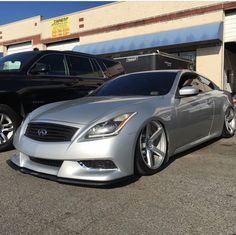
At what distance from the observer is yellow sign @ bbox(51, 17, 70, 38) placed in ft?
87.1

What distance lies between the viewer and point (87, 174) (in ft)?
13.4

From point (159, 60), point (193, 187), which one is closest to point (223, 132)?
point (193, 187)

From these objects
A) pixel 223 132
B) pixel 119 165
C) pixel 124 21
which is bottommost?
pixel 223 132

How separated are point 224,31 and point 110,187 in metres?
16.8

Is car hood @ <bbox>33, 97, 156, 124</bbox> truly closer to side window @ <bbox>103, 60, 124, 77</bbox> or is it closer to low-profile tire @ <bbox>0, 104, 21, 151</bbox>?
low-profile tire @ <bbox>0, 104, 21, 151</bbox>

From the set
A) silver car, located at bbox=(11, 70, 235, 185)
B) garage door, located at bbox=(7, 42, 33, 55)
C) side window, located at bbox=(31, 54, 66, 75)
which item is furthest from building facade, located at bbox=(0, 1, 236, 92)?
silver car, located at bbox=(11, 70, 235, 185)

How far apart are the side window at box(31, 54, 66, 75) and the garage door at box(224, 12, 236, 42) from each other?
45.2ft

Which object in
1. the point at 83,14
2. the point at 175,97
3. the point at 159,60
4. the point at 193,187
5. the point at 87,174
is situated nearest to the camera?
the point at 87,174

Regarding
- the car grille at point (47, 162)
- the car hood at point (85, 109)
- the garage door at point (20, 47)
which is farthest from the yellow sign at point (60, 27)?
the car grille at point (47, 162)

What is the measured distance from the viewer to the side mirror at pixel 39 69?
22.1 feet

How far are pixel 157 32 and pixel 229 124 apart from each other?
49.8 feet

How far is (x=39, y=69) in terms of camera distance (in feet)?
22.2

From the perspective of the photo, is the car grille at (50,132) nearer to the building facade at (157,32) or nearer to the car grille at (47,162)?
the car grille at (47,162)

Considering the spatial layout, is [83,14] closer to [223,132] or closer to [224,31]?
[224,31]
